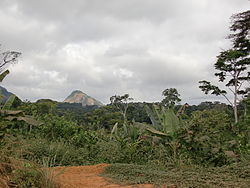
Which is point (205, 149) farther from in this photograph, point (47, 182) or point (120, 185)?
point (47, 182)

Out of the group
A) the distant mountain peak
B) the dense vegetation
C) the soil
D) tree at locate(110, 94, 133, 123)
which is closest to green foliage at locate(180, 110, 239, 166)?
the dense vegetation

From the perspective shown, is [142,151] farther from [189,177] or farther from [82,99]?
[82,99]

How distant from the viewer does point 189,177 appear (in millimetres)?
4395

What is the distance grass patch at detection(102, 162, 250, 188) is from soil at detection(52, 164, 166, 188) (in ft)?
0.55

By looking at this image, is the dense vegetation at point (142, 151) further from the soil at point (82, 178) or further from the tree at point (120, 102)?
the tree at point (120, 102)

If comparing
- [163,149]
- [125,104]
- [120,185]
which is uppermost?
[125,104]

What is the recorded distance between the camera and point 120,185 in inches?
165

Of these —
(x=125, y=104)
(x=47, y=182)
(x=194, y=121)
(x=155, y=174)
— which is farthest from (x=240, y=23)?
(x=125, y=104)

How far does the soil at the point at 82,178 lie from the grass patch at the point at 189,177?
0.17m

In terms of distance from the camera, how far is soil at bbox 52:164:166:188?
3.99 metres

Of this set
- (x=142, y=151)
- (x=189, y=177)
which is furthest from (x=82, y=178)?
(x=142, y=151)

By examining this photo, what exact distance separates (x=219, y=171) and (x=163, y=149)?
202cm

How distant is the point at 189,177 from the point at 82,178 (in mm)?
1733

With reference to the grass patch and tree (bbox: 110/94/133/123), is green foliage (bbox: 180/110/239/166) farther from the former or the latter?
tree (bbox: 110/94/133/123)
